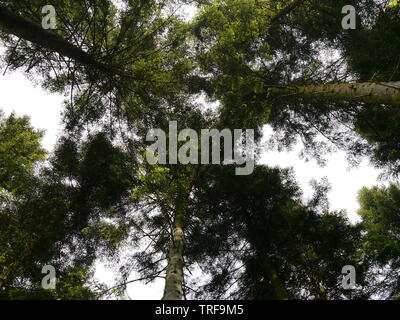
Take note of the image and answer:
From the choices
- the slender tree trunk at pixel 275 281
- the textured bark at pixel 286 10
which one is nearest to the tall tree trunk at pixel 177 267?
the slender tree trunk at pixel 275 281

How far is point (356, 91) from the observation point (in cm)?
550

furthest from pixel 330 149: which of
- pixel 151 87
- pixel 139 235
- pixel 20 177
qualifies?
pixel 20 177

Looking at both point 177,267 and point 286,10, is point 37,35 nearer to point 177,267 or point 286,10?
point 177,267

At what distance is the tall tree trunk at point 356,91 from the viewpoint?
187 inches

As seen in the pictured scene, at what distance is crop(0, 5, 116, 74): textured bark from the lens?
14.7 ft

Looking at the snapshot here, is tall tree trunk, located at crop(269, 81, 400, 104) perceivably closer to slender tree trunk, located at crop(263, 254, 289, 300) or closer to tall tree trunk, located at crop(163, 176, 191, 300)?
tall tree trunk, located at crop(163, 176, 191, 300)

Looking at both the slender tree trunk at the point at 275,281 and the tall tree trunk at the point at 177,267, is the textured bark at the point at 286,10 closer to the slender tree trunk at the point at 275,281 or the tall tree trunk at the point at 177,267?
the tall tree trunk at the point at 177,267

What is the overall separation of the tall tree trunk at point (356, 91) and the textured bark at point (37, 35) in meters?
4.88

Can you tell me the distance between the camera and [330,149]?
8711 mm

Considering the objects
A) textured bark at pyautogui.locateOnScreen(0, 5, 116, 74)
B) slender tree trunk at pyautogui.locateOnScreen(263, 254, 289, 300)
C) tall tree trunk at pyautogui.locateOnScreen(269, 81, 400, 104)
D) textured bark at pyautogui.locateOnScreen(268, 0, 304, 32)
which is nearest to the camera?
textured bark at pyautogui.locateOnScreen(0, 5, 116, 74)

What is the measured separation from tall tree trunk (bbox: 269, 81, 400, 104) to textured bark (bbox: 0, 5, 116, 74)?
4884mm

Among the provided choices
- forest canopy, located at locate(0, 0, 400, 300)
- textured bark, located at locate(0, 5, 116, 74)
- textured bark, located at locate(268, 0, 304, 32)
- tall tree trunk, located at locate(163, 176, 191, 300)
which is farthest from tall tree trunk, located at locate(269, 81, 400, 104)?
textured bark, located at locate(0, 5, 116, 74)
